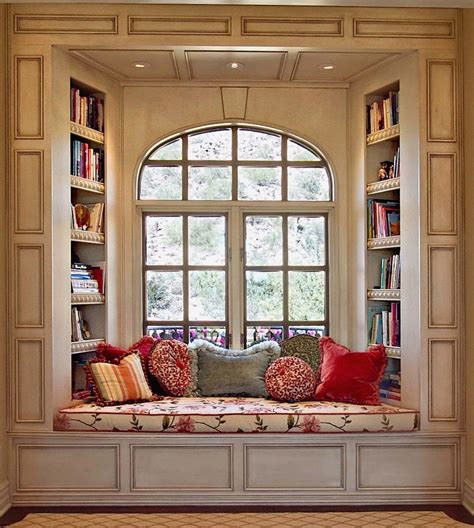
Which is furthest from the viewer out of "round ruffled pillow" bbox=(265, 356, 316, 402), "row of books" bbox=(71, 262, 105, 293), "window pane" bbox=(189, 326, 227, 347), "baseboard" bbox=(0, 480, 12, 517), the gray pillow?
"window pane" bbox=(189, 326, 227, 347)

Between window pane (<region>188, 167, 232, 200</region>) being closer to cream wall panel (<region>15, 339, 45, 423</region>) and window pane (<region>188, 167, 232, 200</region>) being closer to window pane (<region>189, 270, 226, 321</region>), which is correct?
window pane (<region>189, 270, 226, 321</region>)

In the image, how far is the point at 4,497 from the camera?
4586mm

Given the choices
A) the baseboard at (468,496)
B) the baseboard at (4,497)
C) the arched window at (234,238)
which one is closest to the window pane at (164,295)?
the arched window at (234,238)

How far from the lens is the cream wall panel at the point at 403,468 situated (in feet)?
15.5

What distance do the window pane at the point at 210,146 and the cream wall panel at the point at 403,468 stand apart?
2.49 metres

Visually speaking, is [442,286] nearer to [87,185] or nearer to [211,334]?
[211,334]

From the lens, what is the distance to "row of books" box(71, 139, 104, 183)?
17.1 feet

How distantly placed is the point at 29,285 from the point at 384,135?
264 centimetres

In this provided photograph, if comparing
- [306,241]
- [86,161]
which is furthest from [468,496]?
[86,161]

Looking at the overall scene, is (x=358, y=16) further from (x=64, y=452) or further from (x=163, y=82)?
(x=64, y=452)

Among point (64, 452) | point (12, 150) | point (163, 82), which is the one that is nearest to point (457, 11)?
point (163, 82)

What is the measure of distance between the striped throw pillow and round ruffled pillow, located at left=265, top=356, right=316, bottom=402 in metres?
0.84

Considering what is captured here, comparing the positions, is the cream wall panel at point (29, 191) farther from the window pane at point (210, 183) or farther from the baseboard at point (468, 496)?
the baseboard at point (468, 496)

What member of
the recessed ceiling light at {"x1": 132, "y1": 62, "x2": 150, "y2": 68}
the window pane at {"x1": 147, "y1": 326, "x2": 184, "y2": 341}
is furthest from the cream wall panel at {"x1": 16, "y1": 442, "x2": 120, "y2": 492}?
the recessed ceiling light at {"x1": 132, "y1": 62, "x2": 150, "y2": 68}
